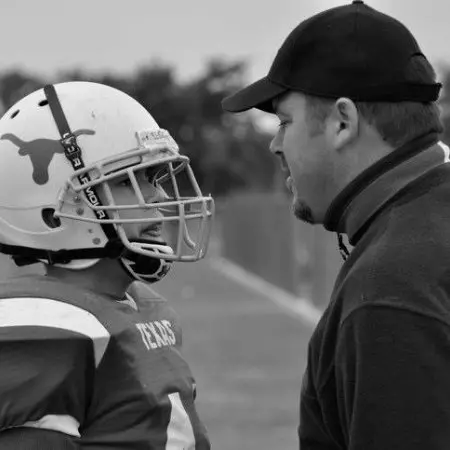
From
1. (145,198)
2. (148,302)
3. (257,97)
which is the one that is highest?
(257,97)

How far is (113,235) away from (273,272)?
17.0 meters

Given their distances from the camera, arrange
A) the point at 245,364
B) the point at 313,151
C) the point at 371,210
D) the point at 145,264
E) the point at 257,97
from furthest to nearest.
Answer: the point at 245,364, the point at 145,264, the point at 257,97, the point at 313,151, the point at 371,210

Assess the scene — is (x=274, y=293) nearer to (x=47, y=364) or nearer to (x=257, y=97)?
(x=47, y=364)

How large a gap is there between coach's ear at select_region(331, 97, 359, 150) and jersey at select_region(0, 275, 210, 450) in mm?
811

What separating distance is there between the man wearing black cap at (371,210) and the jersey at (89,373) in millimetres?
459

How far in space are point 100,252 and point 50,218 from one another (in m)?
0.17

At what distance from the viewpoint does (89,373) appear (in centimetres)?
272

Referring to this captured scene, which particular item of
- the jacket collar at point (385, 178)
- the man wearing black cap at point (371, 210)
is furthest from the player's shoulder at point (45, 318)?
the jacket collar at point (385, 178)

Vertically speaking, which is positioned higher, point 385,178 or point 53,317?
point 385,178

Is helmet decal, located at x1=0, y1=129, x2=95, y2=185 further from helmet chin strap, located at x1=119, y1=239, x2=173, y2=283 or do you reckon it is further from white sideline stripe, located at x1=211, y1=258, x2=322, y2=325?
white sideline stripe, located at x1=211, y1=258, x2=322, y2=325

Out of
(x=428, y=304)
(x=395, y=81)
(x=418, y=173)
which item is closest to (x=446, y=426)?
(x=428, y=304)

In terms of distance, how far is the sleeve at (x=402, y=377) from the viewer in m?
2.11

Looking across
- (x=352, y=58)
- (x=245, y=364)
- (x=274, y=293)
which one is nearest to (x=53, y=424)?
(x=352, y=58)

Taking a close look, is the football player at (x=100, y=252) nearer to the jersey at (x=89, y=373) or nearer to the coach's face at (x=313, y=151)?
the jersey at (x=89, y=373)
